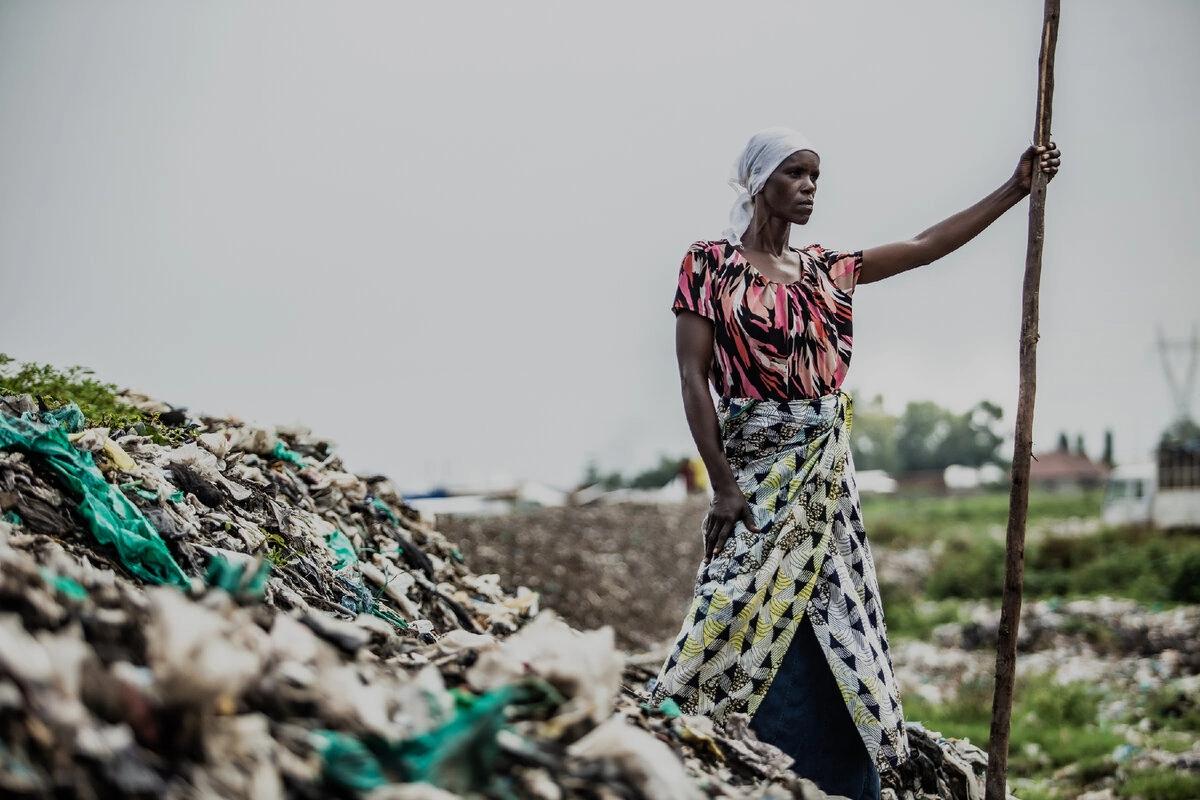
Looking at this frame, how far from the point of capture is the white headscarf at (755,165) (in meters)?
3.47

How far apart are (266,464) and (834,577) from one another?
8.63 ft

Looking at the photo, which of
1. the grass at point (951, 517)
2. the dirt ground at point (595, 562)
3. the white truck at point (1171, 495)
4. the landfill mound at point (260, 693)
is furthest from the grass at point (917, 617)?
the landfill mound at point (260, 693)

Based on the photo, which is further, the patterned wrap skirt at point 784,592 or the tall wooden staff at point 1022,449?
the tall wooden staff at point 1022,449

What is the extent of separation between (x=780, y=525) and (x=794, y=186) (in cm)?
104

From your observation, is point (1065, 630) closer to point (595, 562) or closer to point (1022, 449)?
point (595, 562)

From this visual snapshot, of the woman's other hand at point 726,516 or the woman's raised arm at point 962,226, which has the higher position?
the woman's raised arm at point 962,226

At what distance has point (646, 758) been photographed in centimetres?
218

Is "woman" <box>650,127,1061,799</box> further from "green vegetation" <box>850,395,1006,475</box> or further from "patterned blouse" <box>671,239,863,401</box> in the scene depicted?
"green vegetation" <box>850,395,1006,475</box>

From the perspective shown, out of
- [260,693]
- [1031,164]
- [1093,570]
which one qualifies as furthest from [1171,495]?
[260,693]

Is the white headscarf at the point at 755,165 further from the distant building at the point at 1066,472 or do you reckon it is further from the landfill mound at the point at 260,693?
the distant building at the point at 1066,472

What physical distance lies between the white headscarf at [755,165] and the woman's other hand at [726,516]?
2.67 ft

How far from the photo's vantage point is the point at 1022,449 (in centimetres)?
369

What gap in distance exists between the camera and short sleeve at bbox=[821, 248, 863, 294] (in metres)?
3.66

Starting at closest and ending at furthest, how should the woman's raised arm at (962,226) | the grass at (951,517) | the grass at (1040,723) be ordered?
the woman's raised arm at (962,226), the grass at (1040,723), the grass at (951,517)
